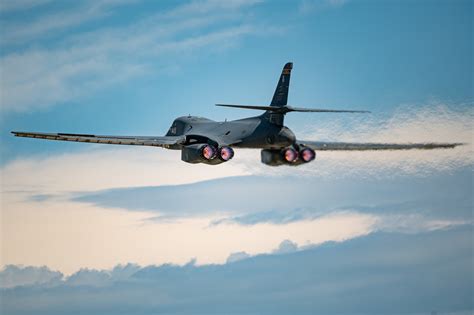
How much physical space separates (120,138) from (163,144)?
10.2 ft

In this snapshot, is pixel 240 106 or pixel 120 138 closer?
pixel 240 106

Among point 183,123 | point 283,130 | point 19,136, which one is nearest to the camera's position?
point 19,136

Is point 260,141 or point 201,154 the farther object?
point 201,154

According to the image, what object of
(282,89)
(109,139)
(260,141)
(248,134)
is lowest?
(260,141)

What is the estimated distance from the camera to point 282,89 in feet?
176

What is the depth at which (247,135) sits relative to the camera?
54500 mm

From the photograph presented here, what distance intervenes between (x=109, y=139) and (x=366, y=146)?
1687cm

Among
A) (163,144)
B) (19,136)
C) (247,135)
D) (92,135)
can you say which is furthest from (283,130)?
(19,136)

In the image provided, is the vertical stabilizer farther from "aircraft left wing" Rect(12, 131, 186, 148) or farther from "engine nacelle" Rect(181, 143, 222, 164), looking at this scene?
"aircraft left wing" Rect(12, 131, 186, 148)

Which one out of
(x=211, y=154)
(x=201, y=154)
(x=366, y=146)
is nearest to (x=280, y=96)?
(x=211, y=154)

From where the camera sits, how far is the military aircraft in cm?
5338

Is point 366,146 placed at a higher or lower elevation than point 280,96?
lower

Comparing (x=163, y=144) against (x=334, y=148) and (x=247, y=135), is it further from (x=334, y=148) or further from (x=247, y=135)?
(x=334, y=148)

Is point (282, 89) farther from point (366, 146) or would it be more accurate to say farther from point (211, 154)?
point (366, 146)
